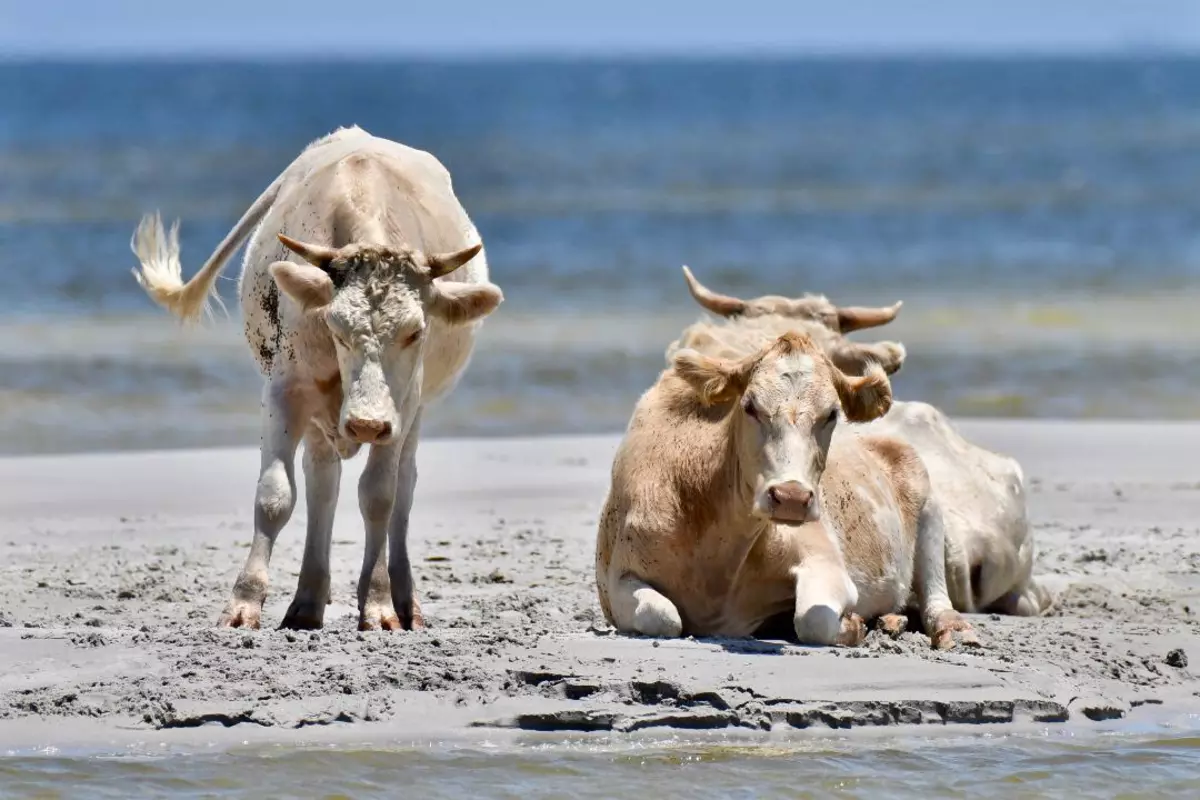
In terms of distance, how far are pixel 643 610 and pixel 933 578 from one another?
1.61 m

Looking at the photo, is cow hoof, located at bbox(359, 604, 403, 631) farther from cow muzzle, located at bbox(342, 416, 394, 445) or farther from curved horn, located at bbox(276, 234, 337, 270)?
curved horn, located at bbox(276, 234, 337, 270)

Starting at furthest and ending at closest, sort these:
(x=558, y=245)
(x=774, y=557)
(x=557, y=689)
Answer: (x=558, y=245) < (x=774, y=557) < (x=557, y=689)

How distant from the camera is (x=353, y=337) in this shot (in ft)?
24.8

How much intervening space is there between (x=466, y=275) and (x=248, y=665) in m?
2.53

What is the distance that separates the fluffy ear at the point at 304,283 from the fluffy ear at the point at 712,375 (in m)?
1.36

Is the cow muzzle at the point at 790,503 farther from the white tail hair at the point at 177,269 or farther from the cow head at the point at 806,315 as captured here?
the white tail hair at the point at 177,269

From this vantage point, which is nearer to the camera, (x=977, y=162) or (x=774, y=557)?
(x=774, y=557)

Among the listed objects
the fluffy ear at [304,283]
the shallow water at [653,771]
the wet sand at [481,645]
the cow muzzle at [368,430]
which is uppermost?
the fluffy ear at [304,283]

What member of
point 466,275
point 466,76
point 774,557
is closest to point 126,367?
point 466,275

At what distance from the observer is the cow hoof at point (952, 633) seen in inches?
313

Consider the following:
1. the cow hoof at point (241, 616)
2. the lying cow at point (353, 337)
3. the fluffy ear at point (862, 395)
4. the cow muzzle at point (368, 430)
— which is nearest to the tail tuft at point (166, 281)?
the lying cow at point (353, 337)

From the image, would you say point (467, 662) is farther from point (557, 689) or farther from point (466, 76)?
point (466, 76)

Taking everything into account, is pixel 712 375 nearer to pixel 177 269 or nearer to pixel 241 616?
pixel 241 616

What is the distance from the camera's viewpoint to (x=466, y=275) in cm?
901
